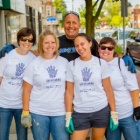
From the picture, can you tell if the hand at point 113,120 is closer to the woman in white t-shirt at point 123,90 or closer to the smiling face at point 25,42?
the woman in white t-shirt at point 123,90

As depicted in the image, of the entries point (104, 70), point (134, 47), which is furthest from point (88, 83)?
point (134, 47)

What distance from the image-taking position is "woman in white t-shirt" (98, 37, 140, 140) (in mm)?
3508

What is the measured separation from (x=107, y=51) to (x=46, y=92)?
2.61 feet

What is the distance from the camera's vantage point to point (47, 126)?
3494 mm

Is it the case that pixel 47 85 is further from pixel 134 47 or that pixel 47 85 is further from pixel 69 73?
pixel 134 47

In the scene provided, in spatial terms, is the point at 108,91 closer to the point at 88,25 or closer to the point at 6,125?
the point at 6,125

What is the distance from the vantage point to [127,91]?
3559 millimetres

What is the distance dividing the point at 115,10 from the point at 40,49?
54.1 metres

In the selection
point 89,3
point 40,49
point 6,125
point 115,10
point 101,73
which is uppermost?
point 115,10

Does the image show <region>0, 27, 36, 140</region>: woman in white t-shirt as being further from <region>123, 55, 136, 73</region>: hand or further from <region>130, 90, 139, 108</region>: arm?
<region>130, 90, 139, 108</region>: arm

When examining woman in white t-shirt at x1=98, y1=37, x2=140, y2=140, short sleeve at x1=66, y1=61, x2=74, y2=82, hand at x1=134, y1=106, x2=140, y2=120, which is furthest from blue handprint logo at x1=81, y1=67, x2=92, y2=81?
hand at x1=134, y1=106, x2=140, y2=120

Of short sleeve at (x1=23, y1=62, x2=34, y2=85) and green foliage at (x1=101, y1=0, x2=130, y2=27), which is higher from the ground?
green foliage at (x1=101, y1=0, x2=130, y2=27)

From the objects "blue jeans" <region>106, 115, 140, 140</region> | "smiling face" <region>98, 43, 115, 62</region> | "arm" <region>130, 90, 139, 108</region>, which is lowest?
"blue jeans" <region>106, 115, 140, 140</region>

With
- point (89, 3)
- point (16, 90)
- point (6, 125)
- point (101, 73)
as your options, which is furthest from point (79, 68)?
point (89, 3)
